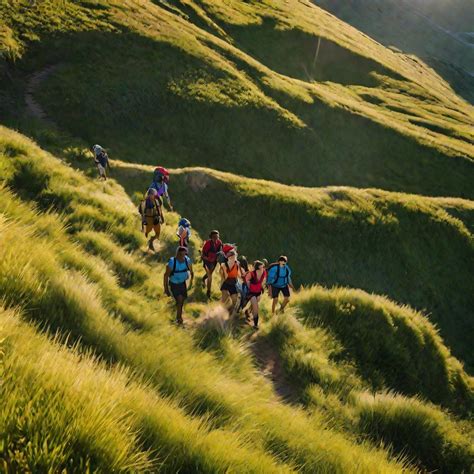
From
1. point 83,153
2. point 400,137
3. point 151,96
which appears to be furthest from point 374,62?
point 83,153

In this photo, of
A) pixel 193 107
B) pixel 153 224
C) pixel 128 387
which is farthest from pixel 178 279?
pixel 193 107

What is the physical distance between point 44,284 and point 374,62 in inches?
3743

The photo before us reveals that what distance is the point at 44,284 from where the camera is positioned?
648 centimetres

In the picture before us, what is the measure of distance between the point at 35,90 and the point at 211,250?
26.7 m

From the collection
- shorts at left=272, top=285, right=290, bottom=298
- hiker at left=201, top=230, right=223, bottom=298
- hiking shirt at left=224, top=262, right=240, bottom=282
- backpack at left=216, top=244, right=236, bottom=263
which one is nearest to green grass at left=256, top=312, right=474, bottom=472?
hiking shirt at left=224, top=262, right=240, bottom=282

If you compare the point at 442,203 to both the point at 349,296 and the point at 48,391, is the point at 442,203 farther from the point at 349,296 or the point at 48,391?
the point at 48,391

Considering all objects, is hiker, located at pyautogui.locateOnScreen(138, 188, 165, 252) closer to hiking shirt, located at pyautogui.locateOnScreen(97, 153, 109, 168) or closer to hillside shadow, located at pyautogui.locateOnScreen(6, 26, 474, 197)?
hiking shirt, located at pyautogui.locateOnScreen(97, 153, 109, 168)

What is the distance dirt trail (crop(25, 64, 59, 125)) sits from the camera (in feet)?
103

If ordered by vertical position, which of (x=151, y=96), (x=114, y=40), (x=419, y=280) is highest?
(x=114, y=40)

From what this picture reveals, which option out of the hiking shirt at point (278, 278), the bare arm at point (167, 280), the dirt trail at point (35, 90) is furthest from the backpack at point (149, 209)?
the dirt trail at point (35, 90)

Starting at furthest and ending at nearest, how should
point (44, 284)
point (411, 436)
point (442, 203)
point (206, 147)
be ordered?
point (206, 147) → point (442, 203) → point (411, 436) → point (44, 284)

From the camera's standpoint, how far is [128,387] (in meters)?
4.50

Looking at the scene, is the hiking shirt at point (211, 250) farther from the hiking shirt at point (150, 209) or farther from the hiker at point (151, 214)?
the hiking shirt at point (150, 209)

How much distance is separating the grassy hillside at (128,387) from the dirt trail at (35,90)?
22106 mm
